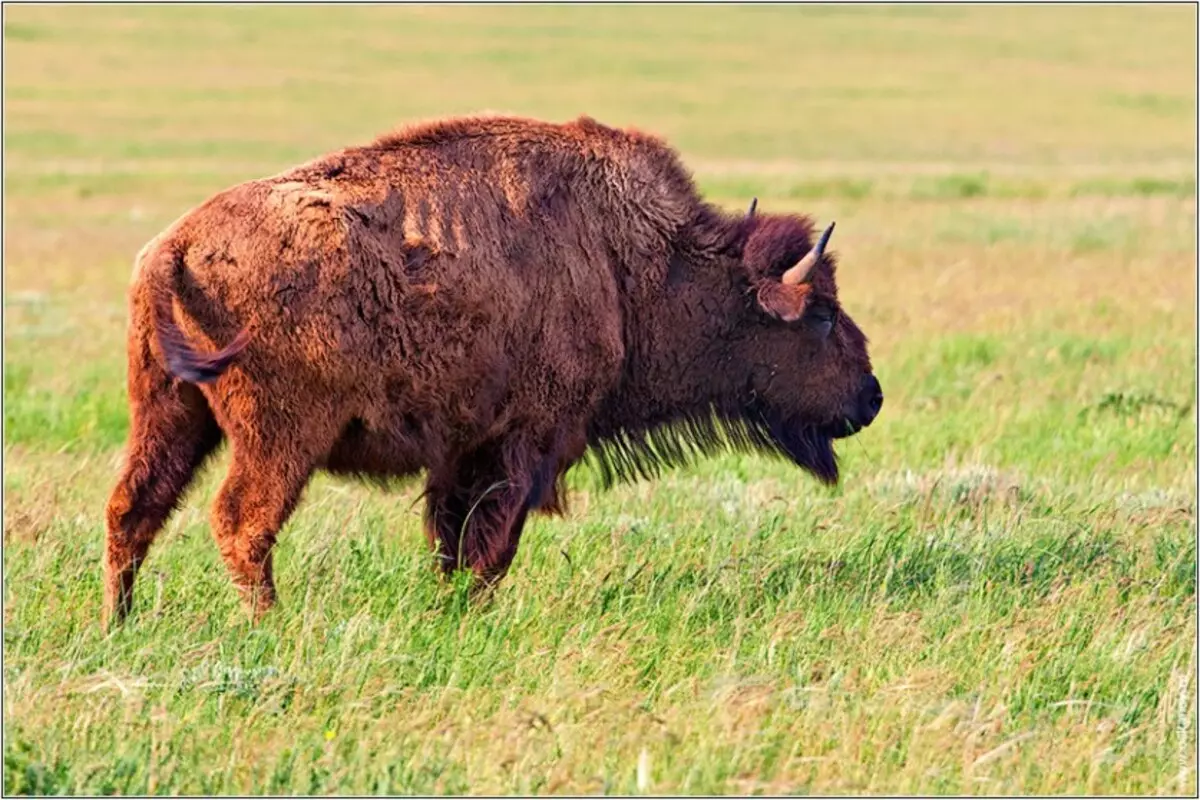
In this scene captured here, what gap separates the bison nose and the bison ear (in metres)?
0.50

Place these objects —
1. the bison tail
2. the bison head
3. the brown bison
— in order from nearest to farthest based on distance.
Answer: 1. the bison tail
2. the brown bison
3. the bison head

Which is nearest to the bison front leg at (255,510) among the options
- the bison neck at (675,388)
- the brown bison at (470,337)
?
the brown bison at (470,337)

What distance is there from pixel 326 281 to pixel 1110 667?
9.41 ft

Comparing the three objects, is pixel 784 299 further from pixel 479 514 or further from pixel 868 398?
pixel 479 514

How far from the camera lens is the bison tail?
18.2 feet

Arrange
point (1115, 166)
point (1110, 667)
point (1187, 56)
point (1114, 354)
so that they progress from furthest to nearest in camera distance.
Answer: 1. point (1187, 56)
2. point (1115, 166)
3. point (1114, 354)
4. point (1110, 667)

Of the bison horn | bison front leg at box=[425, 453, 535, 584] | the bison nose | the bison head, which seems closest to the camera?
bison front leg at box=[425, 453, 535, 584]

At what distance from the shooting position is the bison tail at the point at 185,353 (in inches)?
218

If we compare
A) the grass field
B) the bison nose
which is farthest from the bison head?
the grass field

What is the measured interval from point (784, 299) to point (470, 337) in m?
1.51

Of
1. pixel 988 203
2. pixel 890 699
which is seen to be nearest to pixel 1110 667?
pixel 890 699

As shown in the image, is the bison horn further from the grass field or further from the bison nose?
the grass field

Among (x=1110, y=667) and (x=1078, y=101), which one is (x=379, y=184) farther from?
(x=1078, y=101)

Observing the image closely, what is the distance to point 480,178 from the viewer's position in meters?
6.47
